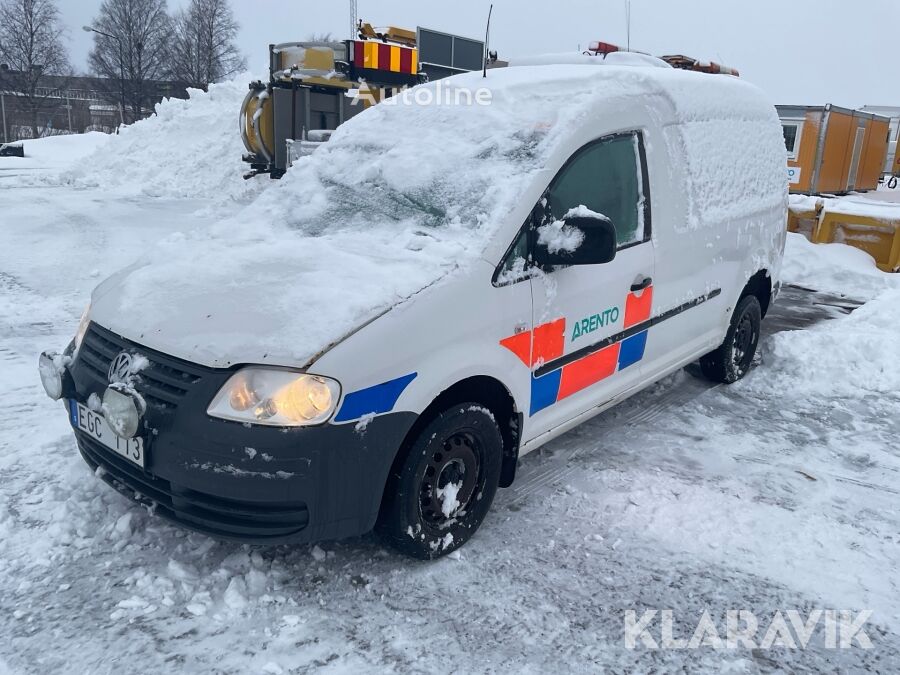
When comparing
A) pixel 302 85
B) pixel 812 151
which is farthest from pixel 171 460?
pixel 812 151

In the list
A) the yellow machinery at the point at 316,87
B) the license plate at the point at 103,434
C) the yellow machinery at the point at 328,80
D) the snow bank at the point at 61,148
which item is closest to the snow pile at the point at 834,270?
the yellow machinery at the point at 328,80

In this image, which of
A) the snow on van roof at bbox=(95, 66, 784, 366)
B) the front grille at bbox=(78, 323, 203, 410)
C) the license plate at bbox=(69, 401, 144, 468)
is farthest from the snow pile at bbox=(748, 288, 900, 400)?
the license plate at bbox=(69, 401, 144, 468)

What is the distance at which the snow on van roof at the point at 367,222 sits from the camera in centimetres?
260

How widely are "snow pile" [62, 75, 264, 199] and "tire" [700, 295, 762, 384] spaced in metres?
11.2

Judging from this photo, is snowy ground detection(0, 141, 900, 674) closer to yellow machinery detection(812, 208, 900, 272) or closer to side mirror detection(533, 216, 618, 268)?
side mirror detection(533, 216, 618, 268)

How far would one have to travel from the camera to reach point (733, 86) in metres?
4.87

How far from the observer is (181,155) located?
55.8ft

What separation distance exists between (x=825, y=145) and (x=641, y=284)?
1751 centimetres

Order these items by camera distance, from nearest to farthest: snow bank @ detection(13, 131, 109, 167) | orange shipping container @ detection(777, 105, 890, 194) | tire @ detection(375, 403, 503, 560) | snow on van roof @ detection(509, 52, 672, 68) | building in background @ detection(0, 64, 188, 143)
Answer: tire @ detection(375, 403, 503, 560)
snow on van roof @ detection(509, 52, 672, 68)
orange shipping container @ detection(777, 105, 890, 194)
snow bank @ detection(13, 131, 109, 167)
building in background @ detection(0, 64, 188, 143)

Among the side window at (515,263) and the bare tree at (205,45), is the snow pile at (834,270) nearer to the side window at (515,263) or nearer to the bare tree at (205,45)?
the side window at (515,263)

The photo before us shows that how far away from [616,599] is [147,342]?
2.02 meters

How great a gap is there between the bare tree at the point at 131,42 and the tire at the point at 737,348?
148 ft

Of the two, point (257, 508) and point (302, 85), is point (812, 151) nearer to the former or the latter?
point (302, 85)

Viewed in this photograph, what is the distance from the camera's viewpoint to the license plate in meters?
2.58
